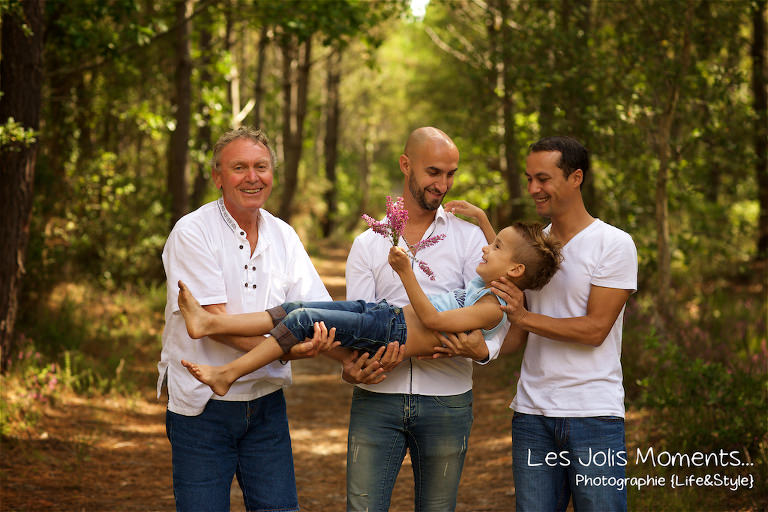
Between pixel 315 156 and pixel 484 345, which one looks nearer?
pixel 484 345

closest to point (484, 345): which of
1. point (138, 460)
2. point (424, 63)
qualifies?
point (138, 460)

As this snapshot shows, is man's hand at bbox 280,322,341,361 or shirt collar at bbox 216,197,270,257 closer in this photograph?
man's hand at bbox 280,322,341,361

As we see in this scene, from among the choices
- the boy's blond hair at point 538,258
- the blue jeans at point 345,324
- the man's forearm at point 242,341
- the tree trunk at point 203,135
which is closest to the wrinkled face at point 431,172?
the boy's blond hair at point 538,258

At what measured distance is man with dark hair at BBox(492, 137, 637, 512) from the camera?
11.2 ft

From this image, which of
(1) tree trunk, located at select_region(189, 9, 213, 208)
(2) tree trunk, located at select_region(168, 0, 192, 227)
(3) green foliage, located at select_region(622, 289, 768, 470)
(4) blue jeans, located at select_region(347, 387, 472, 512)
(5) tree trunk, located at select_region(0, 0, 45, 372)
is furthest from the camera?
(1) tree trunk, located at select_region(189, 9, 213, 208)

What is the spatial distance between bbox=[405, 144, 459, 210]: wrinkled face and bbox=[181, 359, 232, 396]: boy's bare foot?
4.23 feet

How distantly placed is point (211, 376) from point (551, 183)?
5.89 feet

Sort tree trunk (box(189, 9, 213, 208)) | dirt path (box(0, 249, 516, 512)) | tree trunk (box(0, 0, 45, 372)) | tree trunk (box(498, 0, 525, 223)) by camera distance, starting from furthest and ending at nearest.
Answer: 1. tree trunk (box(189, 9, 213, 208))
2. tree trunk (box(498, 0, 525, 223))
3. tree trunk (box(0, 0, 45, 372))
4. dirt path (box(0, 249, 516, 512))

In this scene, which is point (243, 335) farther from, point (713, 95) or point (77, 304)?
point (77, 304)

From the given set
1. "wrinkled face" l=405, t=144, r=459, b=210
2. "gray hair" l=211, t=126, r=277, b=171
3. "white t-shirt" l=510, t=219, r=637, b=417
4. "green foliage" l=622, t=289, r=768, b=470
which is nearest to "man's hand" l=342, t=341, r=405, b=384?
"white t-shirt" l=510, t=219, r=637, b=417

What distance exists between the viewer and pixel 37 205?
9.09 m

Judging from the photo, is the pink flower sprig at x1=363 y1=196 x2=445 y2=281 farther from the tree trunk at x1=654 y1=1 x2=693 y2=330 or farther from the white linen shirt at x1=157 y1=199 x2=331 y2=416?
the tree trunk at x1=654 y1=1 x2=693 y2=330

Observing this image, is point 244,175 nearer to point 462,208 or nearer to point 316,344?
point 316,344

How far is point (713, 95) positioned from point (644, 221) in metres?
2.09
